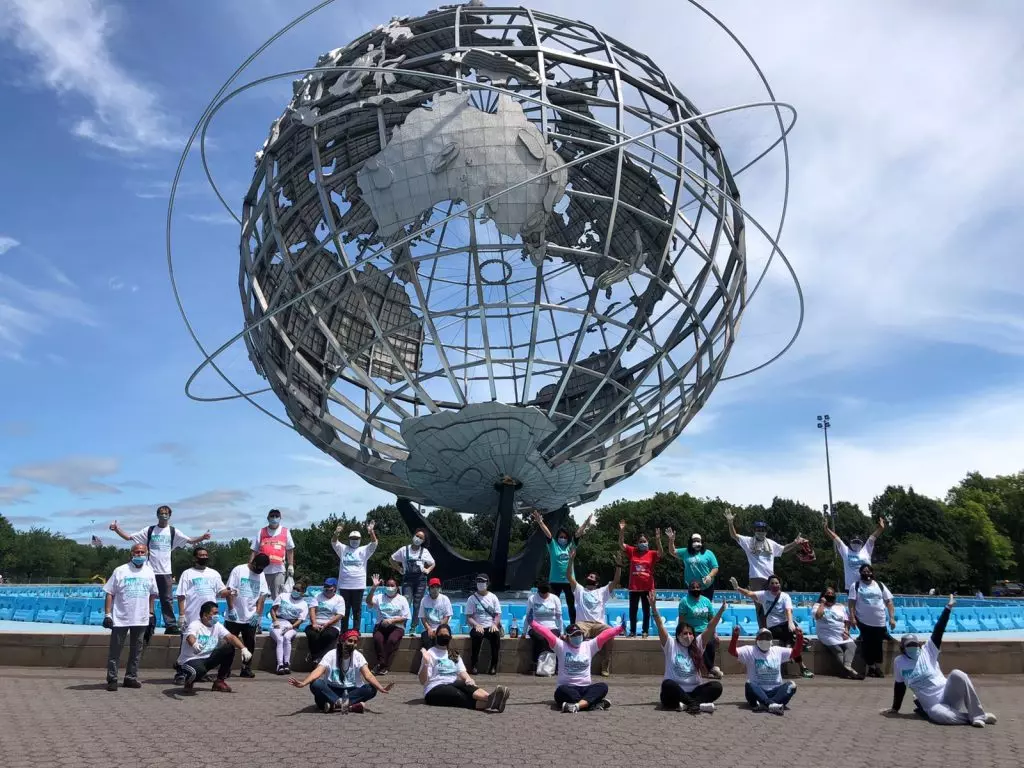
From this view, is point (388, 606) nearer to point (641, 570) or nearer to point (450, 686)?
point (450, 686)

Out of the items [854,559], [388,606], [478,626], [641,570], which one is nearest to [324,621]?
[388,606]

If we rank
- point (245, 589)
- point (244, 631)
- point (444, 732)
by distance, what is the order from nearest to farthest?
point (444, 732) < point (245, 589) < point (244, 631)

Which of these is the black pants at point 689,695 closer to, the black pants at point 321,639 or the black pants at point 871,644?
the black pants at point 871,644

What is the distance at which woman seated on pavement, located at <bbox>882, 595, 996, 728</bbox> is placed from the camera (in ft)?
22.8

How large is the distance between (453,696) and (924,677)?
430 centimetres

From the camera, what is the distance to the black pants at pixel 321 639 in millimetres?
9047

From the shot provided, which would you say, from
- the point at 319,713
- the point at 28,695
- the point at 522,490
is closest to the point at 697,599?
the point at 319,713

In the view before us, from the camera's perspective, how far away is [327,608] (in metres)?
9.27

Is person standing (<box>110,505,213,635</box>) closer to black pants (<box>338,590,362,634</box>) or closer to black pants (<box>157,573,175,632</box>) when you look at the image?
black pants (<box>157,573,175,632</box>)

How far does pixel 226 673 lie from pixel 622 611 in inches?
482

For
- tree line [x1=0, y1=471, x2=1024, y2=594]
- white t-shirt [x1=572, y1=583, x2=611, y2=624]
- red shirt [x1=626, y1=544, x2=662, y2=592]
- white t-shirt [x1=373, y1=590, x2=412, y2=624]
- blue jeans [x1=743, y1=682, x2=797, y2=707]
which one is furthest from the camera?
tree line [x1=0, y1=471, x2=1024, y2=594]

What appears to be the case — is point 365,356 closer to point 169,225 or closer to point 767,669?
point 169,225

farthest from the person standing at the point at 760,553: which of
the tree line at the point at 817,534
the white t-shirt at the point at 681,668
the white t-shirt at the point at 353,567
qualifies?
the tree line at the point at 817,534

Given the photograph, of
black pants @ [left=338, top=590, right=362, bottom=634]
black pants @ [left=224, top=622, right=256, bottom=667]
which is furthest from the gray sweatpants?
black pants @ [left=224, top=622, right=256, bottom=667]
